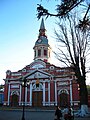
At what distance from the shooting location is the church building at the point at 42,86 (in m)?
35.9

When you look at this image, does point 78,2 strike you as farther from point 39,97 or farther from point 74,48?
point 39,97

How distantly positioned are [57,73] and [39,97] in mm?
6284

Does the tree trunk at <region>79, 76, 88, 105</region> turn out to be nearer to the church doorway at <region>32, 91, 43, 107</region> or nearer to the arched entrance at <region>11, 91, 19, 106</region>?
the church doorway at <region>32, 91, 43, 107</region>

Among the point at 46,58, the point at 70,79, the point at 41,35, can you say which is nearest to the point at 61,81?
the point at 70,79

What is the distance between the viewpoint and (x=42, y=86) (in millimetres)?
38281

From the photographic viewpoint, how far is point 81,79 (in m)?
20.6

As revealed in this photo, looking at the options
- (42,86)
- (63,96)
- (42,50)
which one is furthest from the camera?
(42,50)

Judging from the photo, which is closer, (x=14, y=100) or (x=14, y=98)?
(x=14, y=100)

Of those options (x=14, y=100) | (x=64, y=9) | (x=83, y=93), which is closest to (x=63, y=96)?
(x=14, y=100)

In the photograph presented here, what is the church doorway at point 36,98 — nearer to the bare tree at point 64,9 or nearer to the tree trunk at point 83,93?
the tree trunk at point 83,93

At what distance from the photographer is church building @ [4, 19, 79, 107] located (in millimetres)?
35938

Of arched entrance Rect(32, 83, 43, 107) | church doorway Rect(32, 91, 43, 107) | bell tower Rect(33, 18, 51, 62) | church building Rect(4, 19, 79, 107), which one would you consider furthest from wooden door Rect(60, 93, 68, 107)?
bell tower Rect(33, 18, 51, 62)

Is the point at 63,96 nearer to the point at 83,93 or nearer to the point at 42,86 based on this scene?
the point at 42,86

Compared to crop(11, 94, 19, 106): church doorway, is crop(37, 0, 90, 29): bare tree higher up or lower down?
higher up
